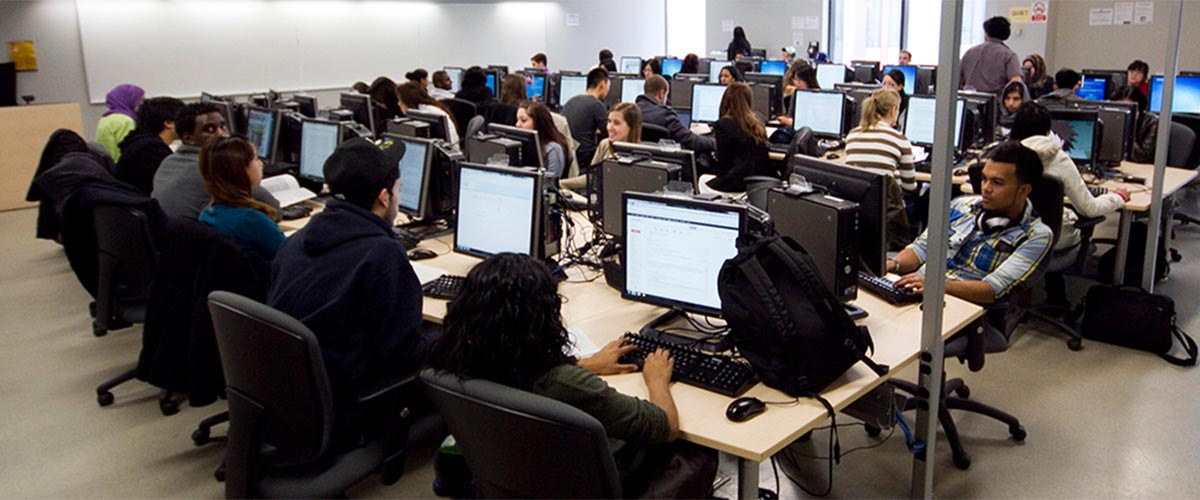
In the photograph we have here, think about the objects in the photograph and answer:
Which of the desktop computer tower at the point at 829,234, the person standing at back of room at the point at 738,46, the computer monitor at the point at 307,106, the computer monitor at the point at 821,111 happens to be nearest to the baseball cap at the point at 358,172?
the desktop computer tower at the point at 829,234

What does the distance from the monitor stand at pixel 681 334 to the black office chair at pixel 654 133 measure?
11.9 feet

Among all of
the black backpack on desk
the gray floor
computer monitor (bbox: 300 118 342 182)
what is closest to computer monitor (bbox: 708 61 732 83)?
computer monitor (bbox: 300 118 342 182)

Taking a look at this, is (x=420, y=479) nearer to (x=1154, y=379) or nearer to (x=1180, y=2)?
(x=1154, y=379)

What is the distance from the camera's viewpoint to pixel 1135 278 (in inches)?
196

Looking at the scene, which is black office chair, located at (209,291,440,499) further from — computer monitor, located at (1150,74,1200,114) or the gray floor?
computer monitor, located at (1150,74,1200,114)

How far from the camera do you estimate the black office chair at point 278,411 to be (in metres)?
2.17

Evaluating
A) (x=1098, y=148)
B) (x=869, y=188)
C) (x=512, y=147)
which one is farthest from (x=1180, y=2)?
(x=512, y=147)

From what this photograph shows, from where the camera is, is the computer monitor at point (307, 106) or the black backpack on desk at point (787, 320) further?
the computer monitor at point (307, 106)

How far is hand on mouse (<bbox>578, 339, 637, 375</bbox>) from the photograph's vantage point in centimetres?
241

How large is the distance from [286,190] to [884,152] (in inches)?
131

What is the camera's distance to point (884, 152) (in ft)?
16.3

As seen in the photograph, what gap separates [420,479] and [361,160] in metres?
1.25

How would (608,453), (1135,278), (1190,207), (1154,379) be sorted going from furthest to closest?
(1190,207)
(1135,278)
(1154,379)
(608,453)

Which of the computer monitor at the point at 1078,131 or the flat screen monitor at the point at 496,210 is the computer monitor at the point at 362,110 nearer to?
the flat screen monitor at the point at 496,210
